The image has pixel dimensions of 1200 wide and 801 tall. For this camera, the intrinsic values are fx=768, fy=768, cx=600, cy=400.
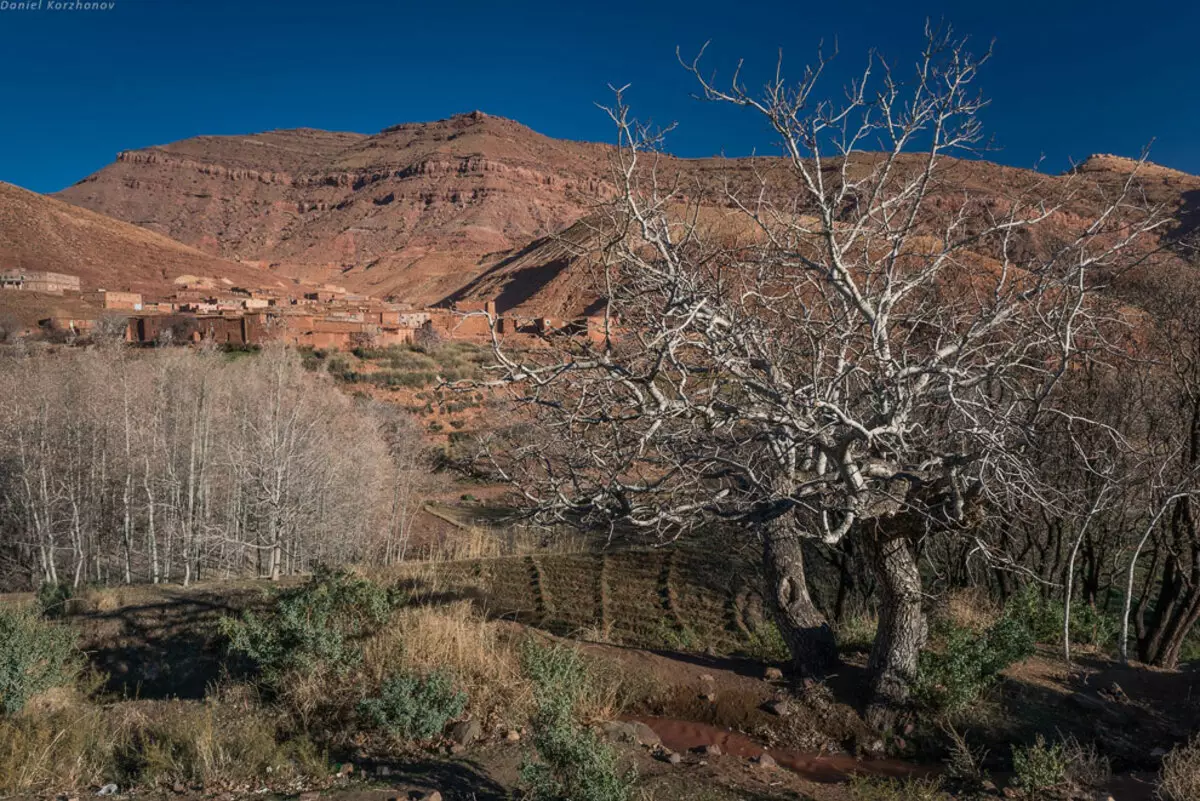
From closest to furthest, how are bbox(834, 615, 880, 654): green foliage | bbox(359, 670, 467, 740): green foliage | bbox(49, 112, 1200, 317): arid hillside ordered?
1. bbox(359, 670, 467, 740): green foliage
2. bbox(834, 615, 880, 654): green foliage
3. bbox(49, 112, 1200, 317): arid hillside

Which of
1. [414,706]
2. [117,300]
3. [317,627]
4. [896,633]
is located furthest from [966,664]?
[117,300]

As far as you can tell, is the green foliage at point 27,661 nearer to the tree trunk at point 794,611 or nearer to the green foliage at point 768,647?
the tree trunk at point 794,611

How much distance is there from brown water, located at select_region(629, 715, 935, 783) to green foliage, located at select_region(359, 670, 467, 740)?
1.46 meters

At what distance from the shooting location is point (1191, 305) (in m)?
8.16

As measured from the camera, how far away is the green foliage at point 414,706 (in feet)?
15.8

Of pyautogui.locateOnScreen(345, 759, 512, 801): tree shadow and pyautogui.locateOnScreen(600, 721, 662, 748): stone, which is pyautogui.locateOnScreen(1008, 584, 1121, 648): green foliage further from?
pyautogui.locateOnScreen(345, 759, 512, 801): tree shadow

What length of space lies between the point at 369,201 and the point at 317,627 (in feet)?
377

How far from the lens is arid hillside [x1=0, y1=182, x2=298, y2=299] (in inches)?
2054

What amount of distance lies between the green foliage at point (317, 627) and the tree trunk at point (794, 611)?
320cm

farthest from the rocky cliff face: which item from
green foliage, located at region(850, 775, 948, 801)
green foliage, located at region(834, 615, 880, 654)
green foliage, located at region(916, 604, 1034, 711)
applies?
green foliage, located at region(850, 775, 948, 801)

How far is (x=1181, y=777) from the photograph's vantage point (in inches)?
168

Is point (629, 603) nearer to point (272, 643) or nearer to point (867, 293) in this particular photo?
point (272, 643)

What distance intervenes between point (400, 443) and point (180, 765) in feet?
65.0

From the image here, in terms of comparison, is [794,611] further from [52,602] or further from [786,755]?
[52,602]
